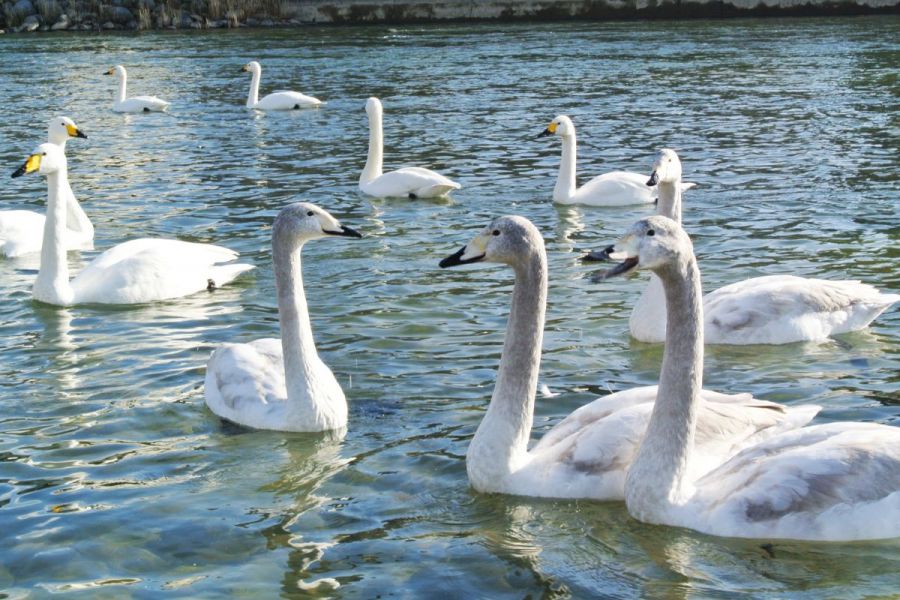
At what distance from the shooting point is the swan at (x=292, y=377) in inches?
301

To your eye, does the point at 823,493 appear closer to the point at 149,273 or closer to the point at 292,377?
the point at 292,377

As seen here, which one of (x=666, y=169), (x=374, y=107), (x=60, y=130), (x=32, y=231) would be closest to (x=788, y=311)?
(x=666, y=169)

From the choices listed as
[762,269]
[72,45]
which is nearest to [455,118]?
[762,269]

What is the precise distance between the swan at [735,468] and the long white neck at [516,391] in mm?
597

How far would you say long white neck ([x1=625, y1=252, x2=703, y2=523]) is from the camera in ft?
19.8

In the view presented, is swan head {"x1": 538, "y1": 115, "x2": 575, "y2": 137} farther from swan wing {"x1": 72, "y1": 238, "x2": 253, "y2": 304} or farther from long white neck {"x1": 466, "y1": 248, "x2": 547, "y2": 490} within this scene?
long white neck {"x1": 466, "y1": 248, "x2": 547, "y2": 490}

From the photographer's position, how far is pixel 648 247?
231 inches

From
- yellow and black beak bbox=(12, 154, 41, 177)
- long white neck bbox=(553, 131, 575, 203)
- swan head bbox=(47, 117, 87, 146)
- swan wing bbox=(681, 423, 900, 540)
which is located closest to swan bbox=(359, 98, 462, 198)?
long white neck bbox=(553, 131, 575, 203)

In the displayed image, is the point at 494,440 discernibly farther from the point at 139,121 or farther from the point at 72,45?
the point at 72,45

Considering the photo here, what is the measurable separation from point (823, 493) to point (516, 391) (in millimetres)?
1508

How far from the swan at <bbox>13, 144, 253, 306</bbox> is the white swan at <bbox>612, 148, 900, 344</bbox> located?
3613 mm

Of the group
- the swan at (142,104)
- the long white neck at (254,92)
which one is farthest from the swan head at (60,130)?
the long white neck at (254,92)

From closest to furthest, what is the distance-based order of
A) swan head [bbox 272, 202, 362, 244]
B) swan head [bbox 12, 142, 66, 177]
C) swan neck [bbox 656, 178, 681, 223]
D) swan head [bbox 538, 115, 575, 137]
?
swan head [bbox 272, 202, 362, 244] → swan neck [bbox 656, 178, 681, 223] → swan head [bbox 12, 142, 66, 177] → swan head [bbox 538, 115, 575, 137]

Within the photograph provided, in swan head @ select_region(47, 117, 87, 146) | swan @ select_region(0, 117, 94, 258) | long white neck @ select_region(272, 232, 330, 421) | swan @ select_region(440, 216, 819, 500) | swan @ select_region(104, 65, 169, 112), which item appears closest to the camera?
swan @ select_region(440, 216, 819, 500)
